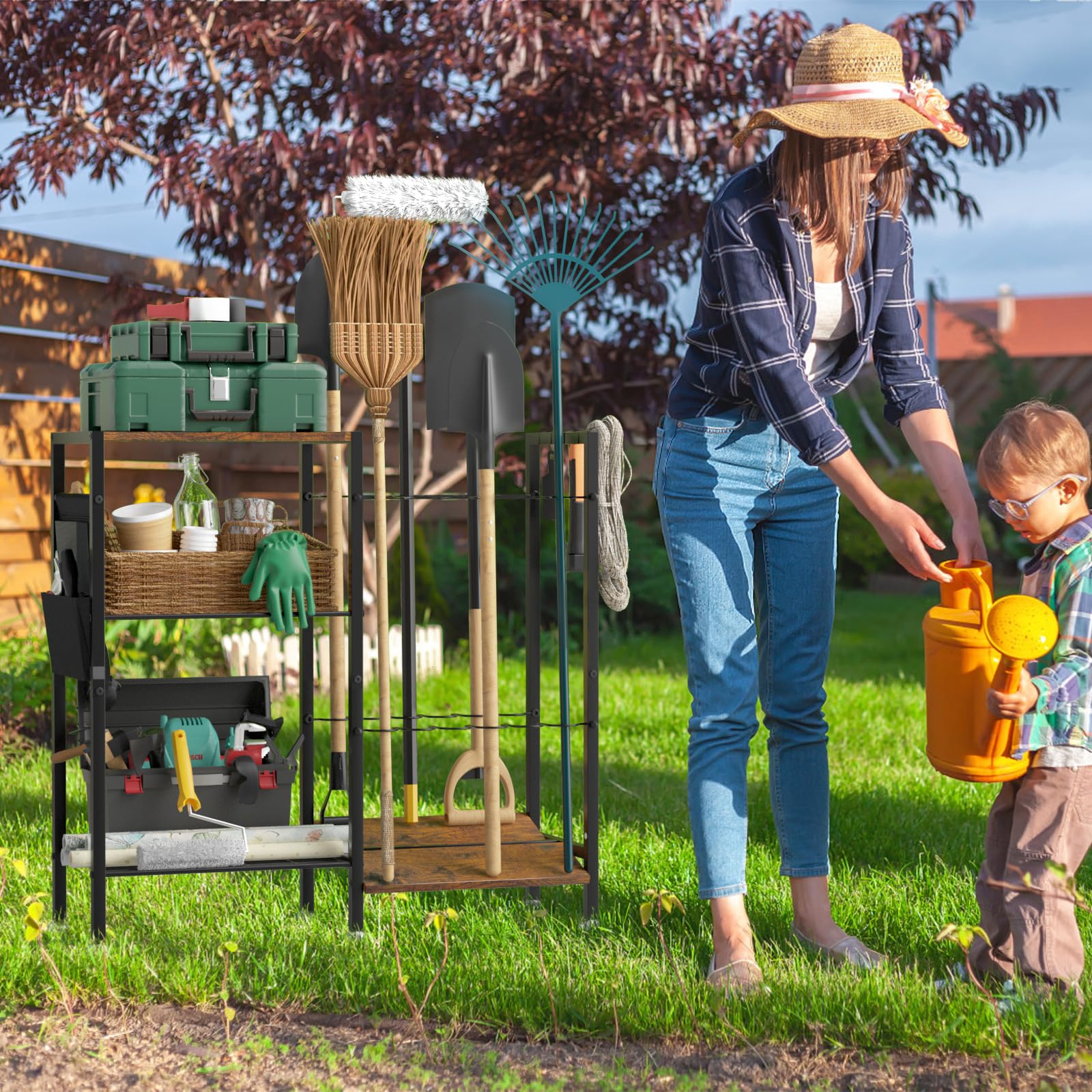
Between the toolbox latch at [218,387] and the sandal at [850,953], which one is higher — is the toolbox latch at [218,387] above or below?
above

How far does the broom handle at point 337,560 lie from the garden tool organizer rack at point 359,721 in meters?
0.07

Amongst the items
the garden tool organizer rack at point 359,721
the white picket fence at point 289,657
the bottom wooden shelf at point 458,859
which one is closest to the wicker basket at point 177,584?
the garden tool organizer rack at point 359,721

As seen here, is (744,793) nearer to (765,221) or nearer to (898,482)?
(765,221)

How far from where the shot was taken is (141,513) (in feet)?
9.58

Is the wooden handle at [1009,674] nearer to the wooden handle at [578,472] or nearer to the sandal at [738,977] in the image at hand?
the sandal at [738,977]

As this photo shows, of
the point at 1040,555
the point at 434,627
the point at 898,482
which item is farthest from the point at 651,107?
the point at 898,482

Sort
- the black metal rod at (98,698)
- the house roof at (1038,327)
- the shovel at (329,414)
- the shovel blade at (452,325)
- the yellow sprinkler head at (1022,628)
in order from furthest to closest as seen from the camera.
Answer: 1. the house roof at (1038,327)
2. the shovel at (329,414)
3. the shovel blade at (452,325)
4. the black metal rod at (98,698)
5. the yellow sprinkler head at (1022,628)

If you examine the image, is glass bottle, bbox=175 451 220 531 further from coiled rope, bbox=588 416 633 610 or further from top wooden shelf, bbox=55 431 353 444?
coiled rope, bbox=588 416 633 610

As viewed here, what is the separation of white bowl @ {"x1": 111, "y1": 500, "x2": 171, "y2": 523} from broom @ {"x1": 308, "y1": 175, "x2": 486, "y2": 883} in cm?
47

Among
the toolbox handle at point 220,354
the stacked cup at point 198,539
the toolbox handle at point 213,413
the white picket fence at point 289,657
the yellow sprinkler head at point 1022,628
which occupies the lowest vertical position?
the white picket fence at point 289,657

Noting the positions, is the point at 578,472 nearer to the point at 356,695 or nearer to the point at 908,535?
the point at 356,695

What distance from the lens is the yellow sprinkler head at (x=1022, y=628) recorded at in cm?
236

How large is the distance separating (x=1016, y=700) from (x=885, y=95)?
3.87 feet

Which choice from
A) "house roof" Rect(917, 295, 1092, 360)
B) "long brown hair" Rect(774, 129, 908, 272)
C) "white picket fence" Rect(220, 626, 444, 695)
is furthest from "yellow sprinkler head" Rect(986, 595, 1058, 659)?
"house roof" Rect(917, 295, 1092, 360)
